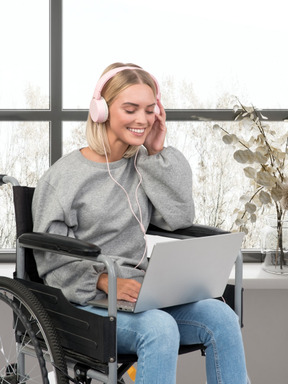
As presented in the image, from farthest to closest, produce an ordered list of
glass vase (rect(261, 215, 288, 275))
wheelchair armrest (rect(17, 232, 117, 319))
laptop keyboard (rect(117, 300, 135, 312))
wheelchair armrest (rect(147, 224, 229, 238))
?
glass vase (rect(261, 215, 288, 275))
wheelchair armrest (rect(147, 224, 229, 238))
laptop keyboard (rect(117, 300, 135, 312))
wheelchair armrest (rect(17, 232, 117, 319))

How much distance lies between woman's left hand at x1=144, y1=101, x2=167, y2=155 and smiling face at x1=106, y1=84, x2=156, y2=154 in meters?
0.04

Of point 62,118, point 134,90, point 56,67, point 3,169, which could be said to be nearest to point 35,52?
point 56,67

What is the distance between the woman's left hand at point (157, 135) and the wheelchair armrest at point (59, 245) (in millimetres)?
421

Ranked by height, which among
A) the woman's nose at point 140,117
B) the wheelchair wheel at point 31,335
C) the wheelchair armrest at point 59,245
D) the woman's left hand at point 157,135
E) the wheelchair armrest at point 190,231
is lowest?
the wheelchair wheel at point 31,335

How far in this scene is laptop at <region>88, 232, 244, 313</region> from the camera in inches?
62.7

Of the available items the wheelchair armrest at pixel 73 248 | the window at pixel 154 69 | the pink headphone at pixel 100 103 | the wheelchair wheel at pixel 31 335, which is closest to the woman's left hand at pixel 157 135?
the pink headphone at pixel 100 103

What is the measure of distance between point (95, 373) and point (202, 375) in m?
1.06

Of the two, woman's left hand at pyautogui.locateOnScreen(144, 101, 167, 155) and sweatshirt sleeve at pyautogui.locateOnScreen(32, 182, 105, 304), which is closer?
sweatshirt sleeve at pyautogui.locateOnScreen(32, 182, 105, 304)

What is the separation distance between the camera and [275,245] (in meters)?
2.53

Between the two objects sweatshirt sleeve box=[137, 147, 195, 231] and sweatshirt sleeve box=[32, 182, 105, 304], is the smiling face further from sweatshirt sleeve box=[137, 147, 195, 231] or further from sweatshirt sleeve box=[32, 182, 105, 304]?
sweatshirt sleeve box=[32, 182, 105, 304]

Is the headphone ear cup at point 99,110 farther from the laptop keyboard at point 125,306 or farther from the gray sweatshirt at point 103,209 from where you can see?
the laptop keyboard at point 125,306

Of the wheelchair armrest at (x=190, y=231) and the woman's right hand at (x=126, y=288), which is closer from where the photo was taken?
the woman's right hand at (x=126, y=288)

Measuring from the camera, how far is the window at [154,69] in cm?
259

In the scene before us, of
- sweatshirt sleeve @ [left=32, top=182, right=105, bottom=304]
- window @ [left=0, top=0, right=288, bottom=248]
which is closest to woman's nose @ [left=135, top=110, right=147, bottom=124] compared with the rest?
sweatshirt sleeve @ [left=32, top=182, right=105, bottom=304]
